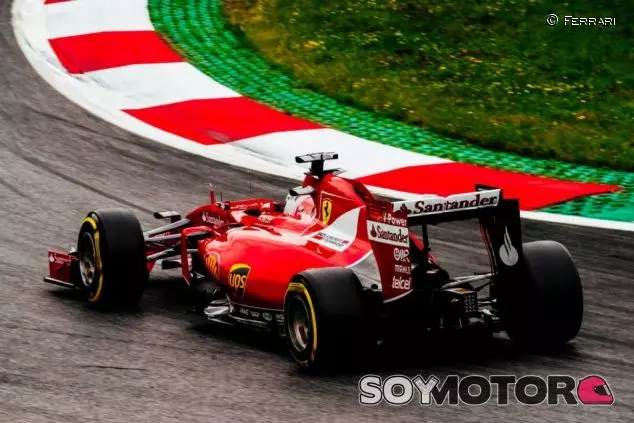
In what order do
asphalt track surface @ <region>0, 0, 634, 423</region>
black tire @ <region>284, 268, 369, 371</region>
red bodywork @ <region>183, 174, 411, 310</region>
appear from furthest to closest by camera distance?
red bodywork @ <region>183, 174, 411, 310</region>
black tire @ <region>284, 268, 369, 371</region>
asphalt track surface @ <region>0, 0, 634, 423</region>

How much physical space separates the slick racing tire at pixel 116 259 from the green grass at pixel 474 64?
4.53 meters

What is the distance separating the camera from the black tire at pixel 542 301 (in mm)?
6918

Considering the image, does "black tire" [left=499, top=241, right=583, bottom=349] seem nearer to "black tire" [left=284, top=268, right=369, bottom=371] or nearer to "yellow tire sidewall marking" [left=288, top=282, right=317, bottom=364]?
"black tire" [left=284, top=268, right=369, bottom=371]

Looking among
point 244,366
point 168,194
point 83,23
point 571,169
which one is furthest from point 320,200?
point 83,23

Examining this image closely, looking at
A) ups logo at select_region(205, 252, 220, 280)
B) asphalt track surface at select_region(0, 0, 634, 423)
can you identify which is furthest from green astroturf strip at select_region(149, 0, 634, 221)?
ups logo at select_region(205, 252, 220, 280)

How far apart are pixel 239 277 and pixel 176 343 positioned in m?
0.50

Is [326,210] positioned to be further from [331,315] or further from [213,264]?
[331,315]

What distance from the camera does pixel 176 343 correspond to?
7.31 m

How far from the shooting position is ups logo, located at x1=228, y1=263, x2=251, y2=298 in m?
Result: 7.38

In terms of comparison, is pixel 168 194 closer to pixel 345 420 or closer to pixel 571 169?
pixel 571 169

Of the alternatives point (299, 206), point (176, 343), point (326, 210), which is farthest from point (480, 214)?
point (176, 343)

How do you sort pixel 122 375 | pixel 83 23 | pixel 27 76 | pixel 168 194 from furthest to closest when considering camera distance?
pixel 83 23 < pixel 27 76 < pixel 168 194 < pixel 122 375

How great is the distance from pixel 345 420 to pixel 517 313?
136 cm

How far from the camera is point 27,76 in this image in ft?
42.7
